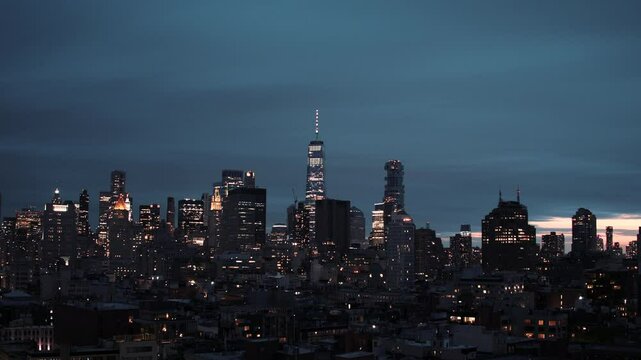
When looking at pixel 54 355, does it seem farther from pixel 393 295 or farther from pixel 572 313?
pixel 393 295

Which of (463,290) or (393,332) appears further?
(463,290)

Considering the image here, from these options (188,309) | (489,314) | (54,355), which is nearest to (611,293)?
(489,314)

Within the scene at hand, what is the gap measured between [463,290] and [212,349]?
84.7m

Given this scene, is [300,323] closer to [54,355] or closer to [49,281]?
[54,355]

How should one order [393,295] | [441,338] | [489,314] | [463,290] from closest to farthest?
[441,338] → [489,314] → [463,290] → [393,295]

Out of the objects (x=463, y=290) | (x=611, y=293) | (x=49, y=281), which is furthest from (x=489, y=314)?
(x=49, y=281)

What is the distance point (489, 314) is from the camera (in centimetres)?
11781

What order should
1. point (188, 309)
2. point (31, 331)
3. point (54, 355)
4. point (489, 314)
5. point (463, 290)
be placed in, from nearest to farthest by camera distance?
1. point (54, 355)
2. point (31, 331)
3. point (489, 314)
4. point (188, 309)
5. point (463, 290)

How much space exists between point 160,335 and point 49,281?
283 ft

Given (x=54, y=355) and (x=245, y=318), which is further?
(x=245, y=318)

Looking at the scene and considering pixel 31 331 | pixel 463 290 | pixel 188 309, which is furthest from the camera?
pixel 463 290

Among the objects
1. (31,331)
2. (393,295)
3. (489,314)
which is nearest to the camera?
(31,331)

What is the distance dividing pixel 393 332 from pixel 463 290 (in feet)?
188

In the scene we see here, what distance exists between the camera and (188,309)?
139 metres
